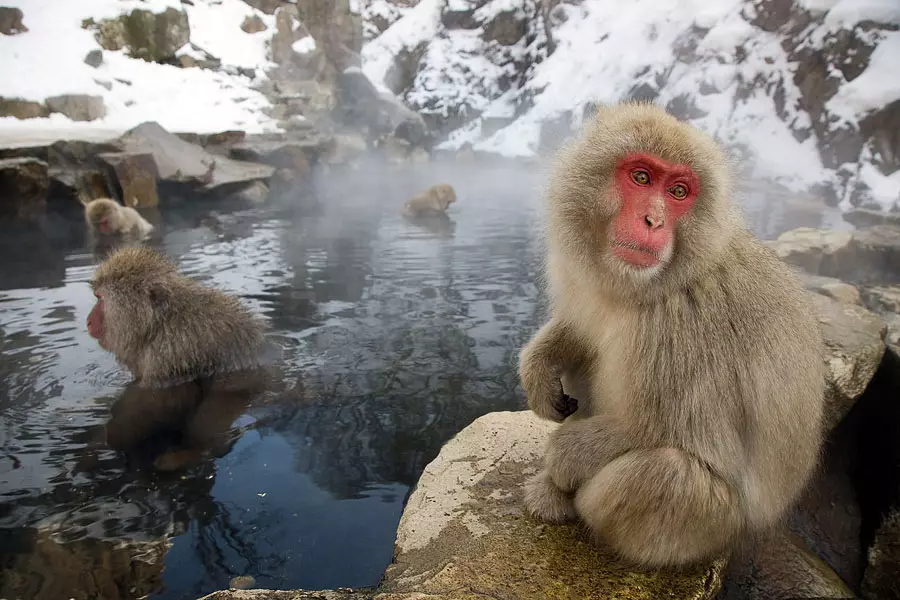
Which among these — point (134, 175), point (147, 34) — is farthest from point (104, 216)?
point (147, 34)

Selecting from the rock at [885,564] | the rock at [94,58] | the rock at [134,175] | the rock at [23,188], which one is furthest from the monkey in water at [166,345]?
the rock at [94,58]

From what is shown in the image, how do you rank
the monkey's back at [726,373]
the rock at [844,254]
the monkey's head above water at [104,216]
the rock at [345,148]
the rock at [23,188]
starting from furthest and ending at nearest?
the rock at [345,148]
the rock at [23,188]
the monkey's head above water at [104,216]
the rock at [844,254]
the monkey's back at [726,373]

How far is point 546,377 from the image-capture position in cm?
209

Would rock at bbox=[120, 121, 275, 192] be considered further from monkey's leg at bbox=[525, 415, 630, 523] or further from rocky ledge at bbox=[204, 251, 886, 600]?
monkey's leg at bbox=[525, 415, 630, 523]

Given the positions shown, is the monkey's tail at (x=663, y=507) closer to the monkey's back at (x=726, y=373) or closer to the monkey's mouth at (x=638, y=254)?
the monkey's back at (x=726, y=373)

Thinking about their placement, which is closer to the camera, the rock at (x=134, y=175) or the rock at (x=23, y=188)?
the rock at (x=23, y=188)

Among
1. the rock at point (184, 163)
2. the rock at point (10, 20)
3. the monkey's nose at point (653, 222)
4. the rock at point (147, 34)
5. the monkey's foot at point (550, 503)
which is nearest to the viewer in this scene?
the monkey's nose at point (653, 222)

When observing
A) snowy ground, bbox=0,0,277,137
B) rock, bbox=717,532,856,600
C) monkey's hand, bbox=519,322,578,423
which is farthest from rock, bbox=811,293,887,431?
snowy ground, bbox=0,0,277,137

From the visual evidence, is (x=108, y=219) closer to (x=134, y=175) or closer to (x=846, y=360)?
(x=134, y=175)

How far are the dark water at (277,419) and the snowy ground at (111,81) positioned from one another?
654cm

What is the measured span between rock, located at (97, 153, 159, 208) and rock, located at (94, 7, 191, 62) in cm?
909

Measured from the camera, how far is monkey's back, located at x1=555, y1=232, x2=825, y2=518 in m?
1.67

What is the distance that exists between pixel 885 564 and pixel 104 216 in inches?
341

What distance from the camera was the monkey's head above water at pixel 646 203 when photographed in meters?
1.60
